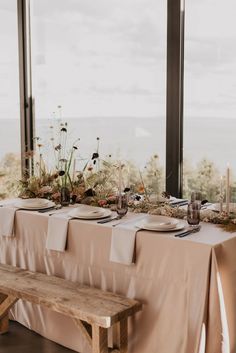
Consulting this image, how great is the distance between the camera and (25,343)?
3.02 m

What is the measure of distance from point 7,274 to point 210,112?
6.27ft

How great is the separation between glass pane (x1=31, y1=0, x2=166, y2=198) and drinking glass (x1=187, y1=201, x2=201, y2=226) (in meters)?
1.45

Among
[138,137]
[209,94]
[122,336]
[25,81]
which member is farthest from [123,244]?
[25,81]

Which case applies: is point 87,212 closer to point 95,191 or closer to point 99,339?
point 95,191

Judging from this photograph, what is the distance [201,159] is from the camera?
3.92m

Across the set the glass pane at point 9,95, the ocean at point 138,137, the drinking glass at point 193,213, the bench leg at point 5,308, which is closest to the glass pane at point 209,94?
the ocean at point 138,137

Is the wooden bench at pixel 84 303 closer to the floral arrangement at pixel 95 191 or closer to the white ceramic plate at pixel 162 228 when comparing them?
the white ceramic plate at pixel 162 228

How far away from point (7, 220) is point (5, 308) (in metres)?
0.51

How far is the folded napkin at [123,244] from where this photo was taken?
2.51 m

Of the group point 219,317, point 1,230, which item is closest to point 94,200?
point 1,230

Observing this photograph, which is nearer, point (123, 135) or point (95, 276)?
point (95, 276)

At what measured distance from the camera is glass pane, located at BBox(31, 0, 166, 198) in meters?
4.12

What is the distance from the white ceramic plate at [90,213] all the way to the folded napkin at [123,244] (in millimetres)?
246

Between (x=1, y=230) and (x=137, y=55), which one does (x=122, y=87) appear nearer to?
(x=137, y=55)
